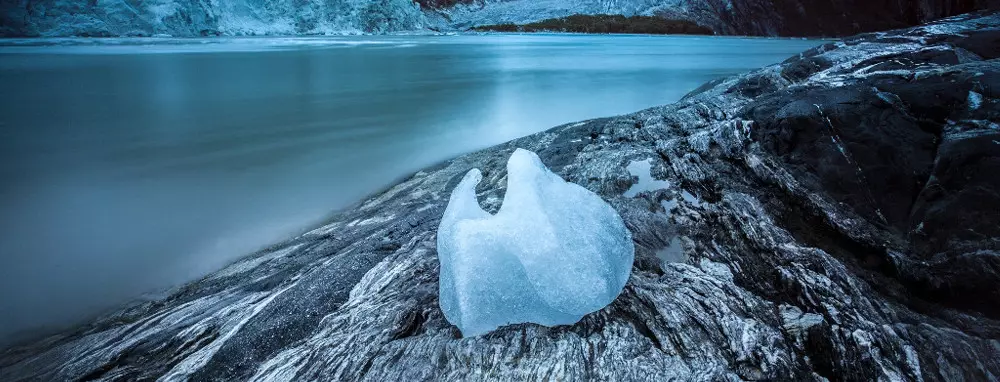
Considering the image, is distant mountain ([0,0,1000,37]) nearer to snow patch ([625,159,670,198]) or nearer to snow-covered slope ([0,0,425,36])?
snow-covered slope ([0,0,425,36])

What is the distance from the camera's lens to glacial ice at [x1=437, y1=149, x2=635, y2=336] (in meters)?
2.22

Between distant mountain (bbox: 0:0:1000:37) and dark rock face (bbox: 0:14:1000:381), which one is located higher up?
distant mountain (bbox: 0:0:1000:37)

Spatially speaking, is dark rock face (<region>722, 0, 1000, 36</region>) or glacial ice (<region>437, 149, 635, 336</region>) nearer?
glacial ice (<region>437, 149, 635, 336</region>)

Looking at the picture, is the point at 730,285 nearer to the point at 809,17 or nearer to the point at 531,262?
the point at 531,262

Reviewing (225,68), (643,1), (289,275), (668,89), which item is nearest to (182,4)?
(225,68)

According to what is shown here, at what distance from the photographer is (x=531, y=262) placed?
233cm

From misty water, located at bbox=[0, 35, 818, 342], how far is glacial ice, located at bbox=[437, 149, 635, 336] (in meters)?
2.52

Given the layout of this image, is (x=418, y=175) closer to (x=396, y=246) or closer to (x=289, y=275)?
(x=396, y=246)

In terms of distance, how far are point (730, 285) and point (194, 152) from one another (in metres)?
7.57

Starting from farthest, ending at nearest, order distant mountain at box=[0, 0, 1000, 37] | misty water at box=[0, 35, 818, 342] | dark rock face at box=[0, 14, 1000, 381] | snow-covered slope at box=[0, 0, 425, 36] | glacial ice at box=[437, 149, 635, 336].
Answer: distant mountain at box=[0, 0, 1000, 37], snow-covered slope at box=[0, 0, 425, 36], misty water at box=[0, 35, 818, 342], glacial ice at box=[437, 149, 635, 336], dark rock face at box=[0, 14, 1000, 381]

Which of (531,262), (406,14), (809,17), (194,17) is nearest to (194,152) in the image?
(531,262)

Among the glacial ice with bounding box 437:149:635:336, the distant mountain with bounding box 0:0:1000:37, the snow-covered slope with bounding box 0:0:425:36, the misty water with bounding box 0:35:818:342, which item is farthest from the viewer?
the distant mountain with bounding box 0:0:1000:37

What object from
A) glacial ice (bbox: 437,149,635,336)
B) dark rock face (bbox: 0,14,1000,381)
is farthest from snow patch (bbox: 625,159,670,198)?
glacial ice (bbox: 437,149,635,336)

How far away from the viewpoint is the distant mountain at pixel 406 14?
30281 mm
